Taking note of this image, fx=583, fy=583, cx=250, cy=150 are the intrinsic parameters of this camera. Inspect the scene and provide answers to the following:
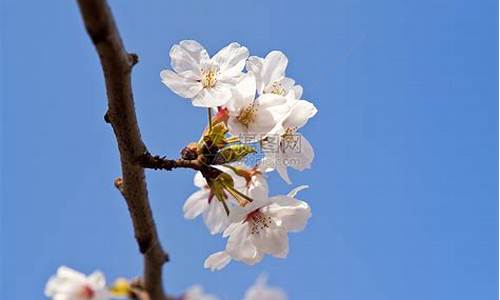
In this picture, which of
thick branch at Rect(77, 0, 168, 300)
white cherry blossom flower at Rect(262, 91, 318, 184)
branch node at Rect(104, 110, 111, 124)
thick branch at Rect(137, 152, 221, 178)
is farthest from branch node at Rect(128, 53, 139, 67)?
white cherry blossom flower at Rect(262, 91, 318, 184)

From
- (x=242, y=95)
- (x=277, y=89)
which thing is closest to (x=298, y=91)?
(x=277, y=89)

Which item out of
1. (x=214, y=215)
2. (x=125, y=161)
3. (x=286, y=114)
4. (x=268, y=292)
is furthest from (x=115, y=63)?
(x=214, y=215)

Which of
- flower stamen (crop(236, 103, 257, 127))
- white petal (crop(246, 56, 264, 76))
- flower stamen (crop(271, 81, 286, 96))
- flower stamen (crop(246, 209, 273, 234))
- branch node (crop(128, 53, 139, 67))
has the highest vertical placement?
white petal (crop(246, 56, 264, 76))

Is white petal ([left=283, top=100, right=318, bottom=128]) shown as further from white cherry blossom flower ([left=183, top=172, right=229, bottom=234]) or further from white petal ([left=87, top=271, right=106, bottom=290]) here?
white petal ([left=87, top=271, right=106, bottom=290])

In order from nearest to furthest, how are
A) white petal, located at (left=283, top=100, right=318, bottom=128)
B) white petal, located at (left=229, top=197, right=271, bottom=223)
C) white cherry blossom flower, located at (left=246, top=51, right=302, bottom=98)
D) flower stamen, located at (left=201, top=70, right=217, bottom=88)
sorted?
white petal, located at (left=229, top=197, right=271, bottom=223) < white petal, located at (left=283, top=100, right=318, bottom=128) < flower stamen, located at (left=201, top=70, right=217, bottom=88) < white cherry blossom flower, located at (left=246, top=51, right=302, bottom=98)

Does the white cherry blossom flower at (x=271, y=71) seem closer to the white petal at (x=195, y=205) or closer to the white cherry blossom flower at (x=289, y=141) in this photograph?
the white cherry blossom flower at (x=289, y=141)

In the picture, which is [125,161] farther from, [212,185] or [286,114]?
[286,114]

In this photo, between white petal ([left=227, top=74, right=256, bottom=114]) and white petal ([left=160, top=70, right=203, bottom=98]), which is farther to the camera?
white petal ([left=160, top=70, right=203, bottom=98])

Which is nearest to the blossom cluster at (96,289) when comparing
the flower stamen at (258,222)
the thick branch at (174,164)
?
the thick branch at (174,164)
